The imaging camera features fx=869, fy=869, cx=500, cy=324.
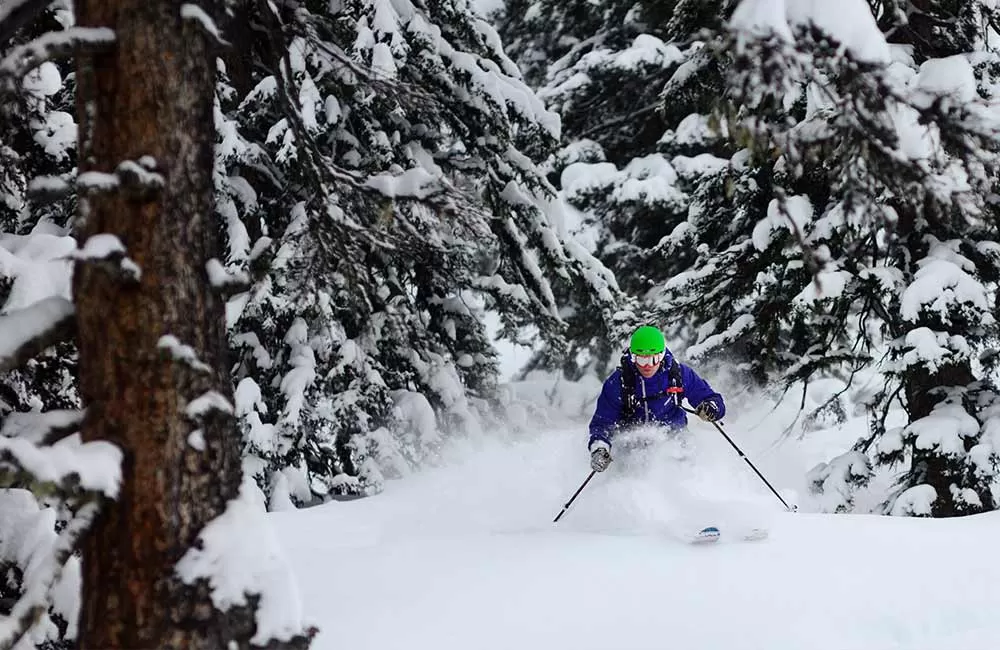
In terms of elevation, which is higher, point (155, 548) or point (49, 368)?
point (49, 368)

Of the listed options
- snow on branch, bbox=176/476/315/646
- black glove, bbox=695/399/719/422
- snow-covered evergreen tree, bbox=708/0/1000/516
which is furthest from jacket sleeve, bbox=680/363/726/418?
snow on branch, bbox=176/476/315/646

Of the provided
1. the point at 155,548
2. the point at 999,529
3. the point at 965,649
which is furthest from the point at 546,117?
the point at 155,548

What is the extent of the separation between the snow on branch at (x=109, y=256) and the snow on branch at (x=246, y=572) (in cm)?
105

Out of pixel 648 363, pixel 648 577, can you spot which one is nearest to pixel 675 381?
pixel 648 363

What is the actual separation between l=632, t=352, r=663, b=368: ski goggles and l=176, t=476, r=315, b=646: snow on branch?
5304 mm

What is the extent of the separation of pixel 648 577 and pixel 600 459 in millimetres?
2061

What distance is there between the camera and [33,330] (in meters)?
3.55

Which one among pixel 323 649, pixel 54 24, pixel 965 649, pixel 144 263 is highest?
pixel 54 24

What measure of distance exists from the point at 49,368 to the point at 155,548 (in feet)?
7.18

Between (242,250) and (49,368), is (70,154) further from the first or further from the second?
(242,250)

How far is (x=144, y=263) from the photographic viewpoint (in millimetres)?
3502

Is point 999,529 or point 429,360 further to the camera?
point 429,360

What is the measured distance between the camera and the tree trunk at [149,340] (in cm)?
342

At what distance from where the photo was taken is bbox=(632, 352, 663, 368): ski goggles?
833 cm
